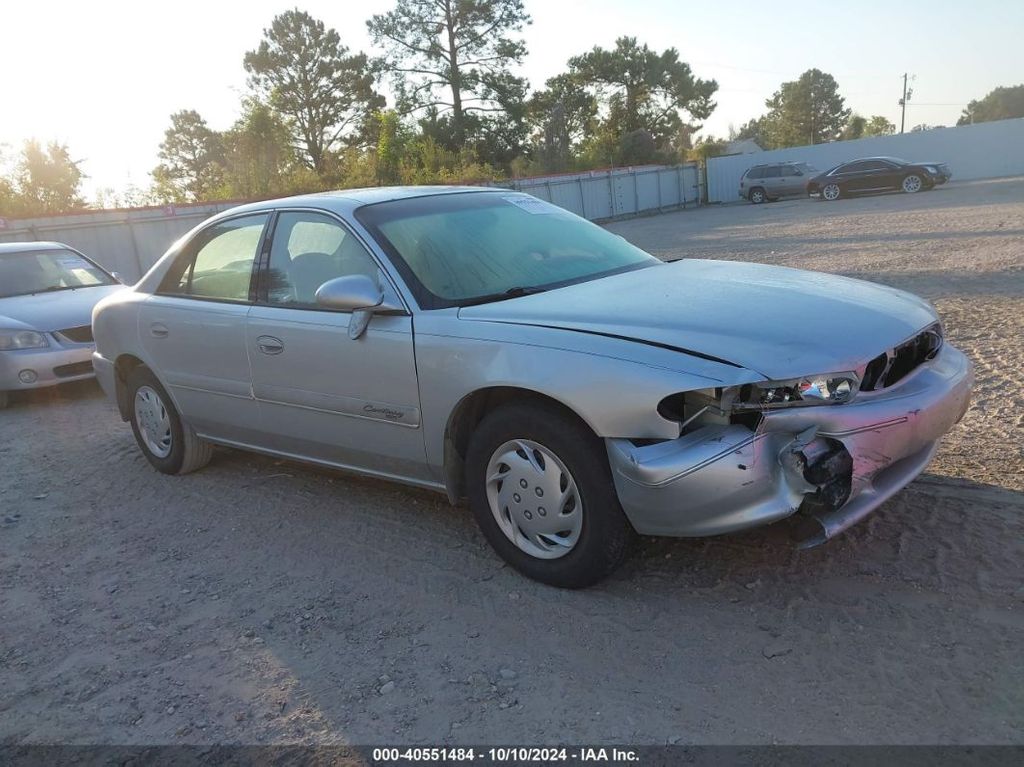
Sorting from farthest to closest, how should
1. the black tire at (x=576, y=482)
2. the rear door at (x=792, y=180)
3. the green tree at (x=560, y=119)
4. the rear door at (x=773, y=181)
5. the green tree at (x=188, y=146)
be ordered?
the green tree at (x=188, y=146)
the green tree at (x=560, y=119)
the rear door at (x=773, y=181)
the rear door at (x=792, y=180)
the black tire at (x=576, y=482)

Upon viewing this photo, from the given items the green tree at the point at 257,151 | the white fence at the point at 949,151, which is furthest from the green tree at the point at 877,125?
the green tree at the point at 257,151

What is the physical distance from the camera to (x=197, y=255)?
4.93m

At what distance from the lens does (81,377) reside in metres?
7.79

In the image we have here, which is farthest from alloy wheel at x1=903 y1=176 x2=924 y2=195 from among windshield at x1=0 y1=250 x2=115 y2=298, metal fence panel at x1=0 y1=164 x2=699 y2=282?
windshield at x1=0 y1=250 x2=115 y2=298

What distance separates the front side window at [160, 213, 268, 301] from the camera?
4.50 metres

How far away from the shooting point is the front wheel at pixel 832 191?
2800cm

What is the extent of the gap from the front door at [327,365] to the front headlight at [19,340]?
14.9 feet

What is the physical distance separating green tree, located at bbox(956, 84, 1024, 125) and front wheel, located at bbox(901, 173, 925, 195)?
77.7m

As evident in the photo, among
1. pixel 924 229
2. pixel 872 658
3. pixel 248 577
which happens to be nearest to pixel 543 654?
pixel 872 658

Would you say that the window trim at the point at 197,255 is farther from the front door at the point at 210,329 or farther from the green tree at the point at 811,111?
the green tree at the point at 811,111

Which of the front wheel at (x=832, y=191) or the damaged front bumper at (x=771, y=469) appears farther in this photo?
the front wheel at (x=832, y=191)

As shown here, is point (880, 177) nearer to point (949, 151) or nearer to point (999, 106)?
point (949, 151)

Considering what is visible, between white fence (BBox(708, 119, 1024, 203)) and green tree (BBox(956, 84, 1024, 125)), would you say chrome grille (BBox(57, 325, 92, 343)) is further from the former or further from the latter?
green tree (BBox(956, 84, 1024, 125))

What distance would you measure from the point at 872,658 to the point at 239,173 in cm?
3959
